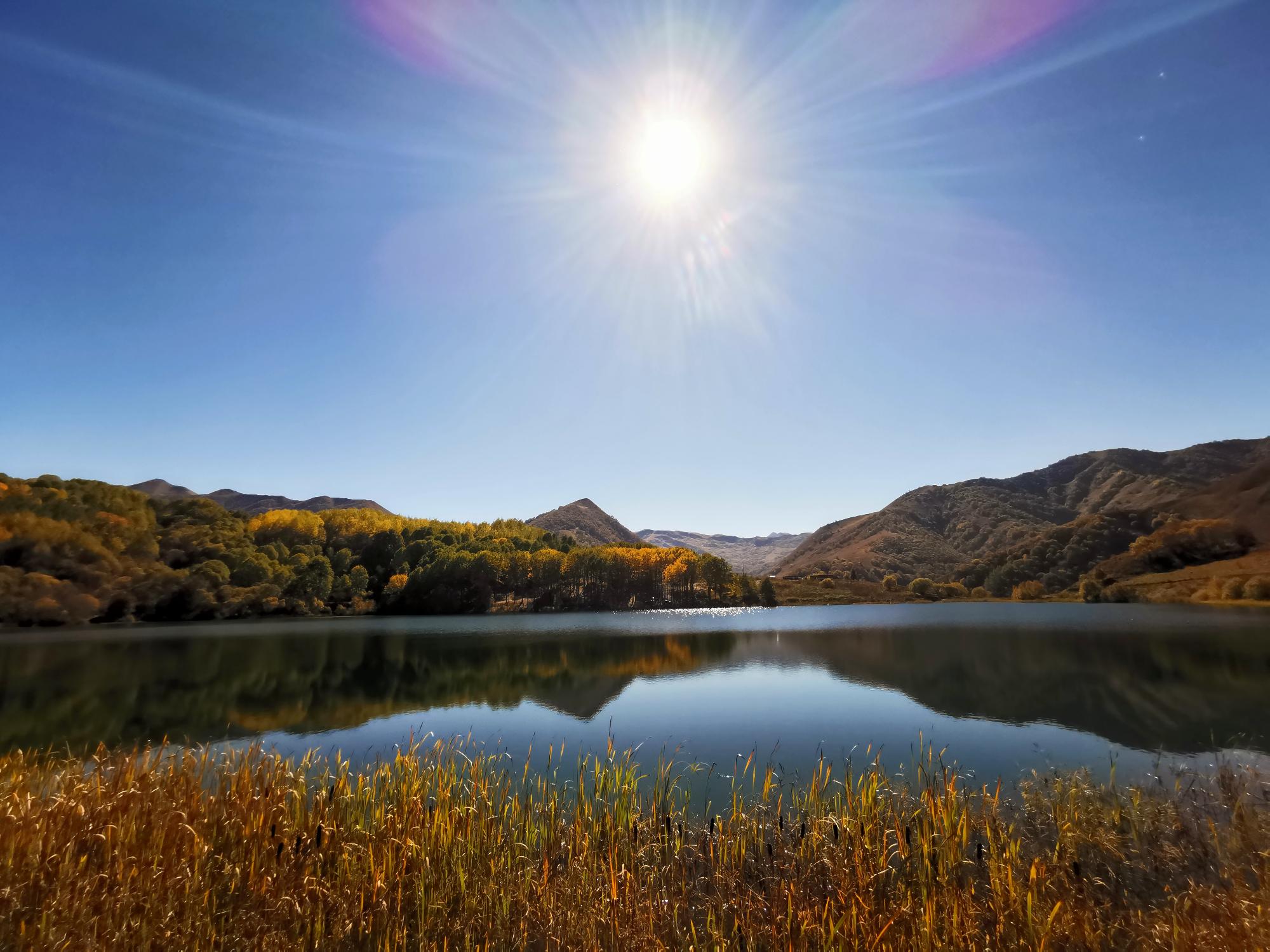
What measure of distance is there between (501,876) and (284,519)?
154 meters

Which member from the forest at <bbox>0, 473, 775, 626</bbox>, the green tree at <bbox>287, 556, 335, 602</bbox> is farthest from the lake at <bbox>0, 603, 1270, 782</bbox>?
the green tree at <bbox>287, 556, 335, 602</bbox>

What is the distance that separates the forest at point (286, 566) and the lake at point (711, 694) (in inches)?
1049

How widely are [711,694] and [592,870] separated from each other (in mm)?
22691

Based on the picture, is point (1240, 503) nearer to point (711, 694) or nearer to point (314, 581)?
point (711, 694)

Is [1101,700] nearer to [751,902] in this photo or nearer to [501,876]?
[751,902]

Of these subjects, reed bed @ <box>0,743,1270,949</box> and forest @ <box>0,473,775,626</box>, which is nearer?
reed bed @ <box>0,743,1270,949</box>

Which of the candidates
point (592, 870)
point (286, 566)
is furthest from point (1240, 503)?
point (286, 566)

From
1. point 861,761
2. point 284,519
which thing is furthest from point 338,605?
point 861,761

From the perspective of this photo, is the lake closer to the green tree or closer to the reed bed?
the reed bed

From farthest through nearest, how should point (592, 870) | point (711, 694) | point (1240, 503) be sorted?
point (1240, 503)
point (711, 694)
point (592, 870)

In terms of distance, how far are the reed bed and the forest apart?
3879 inches

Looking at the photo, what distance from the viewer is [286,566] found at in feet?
396

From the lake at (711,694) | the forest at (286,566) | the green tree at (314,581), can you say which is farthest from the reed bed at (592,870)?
the green tree at (314,581)

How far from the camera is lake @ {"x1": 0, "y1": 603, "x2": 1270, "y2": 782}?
19.9 meters
